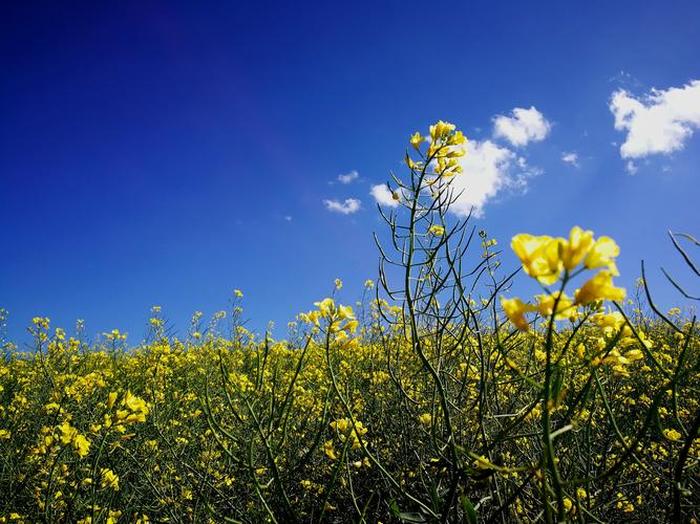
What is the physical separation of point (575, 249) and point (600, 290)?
107 millimetres

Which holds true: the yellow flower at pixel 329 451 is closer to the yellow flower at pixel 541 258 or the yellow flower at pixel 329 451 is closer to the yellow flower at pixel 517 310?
the yellow flower at pixel 517 310

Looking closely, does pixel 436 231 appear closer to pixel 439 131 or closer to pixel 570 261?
pixel 439 131

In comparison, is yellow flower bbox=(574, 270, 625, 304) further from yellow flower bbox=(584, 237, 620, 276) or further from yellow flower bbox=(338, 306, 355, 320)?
yellow flower bbox=(338, 306, 355, 320)

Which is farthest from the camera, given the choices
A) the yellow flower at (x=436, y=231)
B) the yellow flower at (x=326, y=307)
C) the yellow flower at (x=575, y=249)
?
the yellow flower at (x=436, y=231)

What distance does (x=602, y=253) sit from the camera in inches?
26.6

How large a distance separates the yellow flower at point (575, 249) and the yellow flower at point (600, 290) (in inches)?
2.9

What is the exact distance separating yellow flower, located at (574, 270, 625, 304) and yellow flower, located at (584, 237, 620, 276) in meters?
0.03

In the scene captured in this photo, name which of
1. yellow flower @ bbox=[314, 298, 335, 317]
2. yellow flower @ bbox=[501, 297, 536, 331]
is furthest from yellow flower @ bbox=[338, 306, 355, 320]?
yellow flower @ bbox=[501, 297, 536, 331]

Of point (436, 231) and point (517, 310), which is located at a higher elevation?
point (436, 231)

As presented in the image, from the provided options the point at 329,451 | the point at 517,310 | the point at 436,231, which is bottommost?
the point at 329,451

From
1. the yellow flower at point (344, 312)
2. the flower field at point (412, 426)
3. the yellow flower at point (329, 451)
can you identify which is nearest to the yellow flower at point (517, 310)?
the flower field at point (412, 426)

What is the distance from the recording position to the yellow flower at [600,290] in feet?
2.32

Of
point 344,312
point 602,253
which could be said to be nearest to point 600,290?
point 602,253

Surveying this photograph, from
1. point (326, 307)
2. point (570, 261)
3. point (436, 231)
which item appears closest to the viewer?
point (570, 261)
